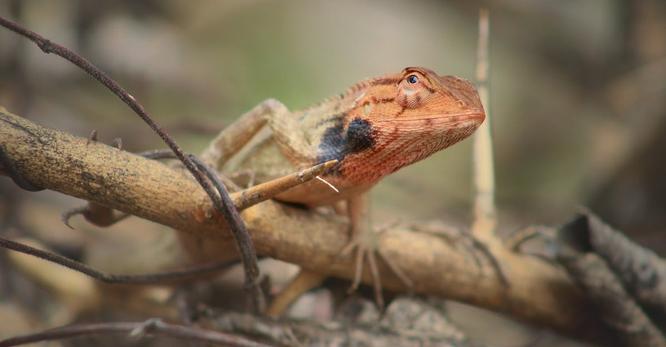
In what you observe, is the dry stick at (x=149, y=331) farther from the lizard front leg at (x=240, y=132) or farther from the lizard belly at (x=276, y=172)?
the lizard front leg at (x=240, y=132)

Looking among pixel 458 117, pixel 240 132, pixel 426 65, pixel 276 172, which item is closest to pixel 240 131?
pixel 240 132

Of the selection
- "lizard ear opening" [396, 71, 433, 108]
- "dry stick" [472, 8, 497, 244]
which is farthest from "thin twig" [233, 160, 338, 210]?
"dry stick" [472, 8, 497, 244]

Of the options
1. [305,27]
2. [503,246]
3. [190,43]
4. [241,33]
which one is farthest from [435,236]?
[190,43]

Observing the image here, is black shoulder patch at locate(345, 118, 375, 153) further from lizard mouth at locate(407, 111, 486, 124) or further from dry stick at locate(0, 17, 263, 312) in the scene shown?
dry stick at locate(0, 17, 263, 312)

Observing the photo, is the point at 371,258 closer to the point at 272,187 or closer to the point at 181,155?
the point at 272,187

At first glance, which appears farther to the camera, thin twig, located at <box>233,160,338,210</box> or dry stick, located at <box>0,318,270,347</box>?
dry stick, located at <box>0,318,270,347</box>

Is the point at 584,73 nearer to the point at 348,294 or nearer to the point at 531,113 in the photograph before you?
the point at 531,113

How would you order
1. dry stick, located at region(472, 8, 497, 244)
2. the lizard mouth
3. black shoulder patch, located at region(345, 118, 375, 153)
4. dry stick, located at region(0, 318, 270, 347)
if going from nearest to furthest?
dry stick, located at region(0, 318, 270, 347) < the lizard mouth < black shoulder patch, located at region(345, 118, 375, 153) < dry stick, located at region(472, 8, 497, 244)
